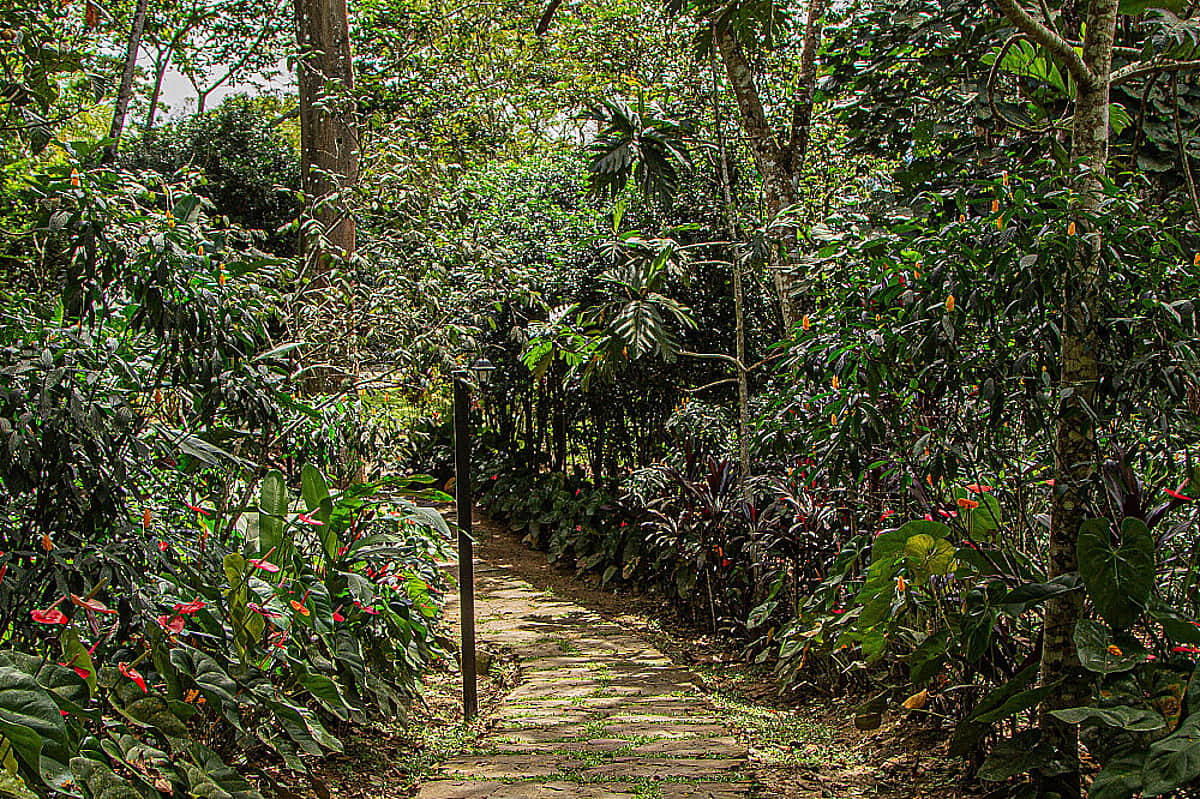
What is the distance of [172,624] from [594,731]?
206cm

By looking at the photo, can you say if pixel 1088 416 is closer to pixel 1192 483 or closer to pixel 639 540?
pixel 1192 483

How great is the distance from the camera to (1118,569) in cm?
222

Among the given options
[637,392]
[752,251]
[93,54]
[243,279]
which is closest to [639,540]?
[637,392]

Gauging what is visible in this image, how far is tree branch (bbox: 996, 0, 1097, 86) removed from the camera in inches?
94.1

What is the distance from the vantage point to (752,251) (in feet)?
15.1

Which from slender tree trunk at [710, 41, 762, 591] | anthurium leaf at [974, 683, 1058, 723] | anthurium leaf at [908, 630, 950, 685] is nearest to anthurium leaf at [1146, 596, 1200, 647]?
anthurium leaf at [974, 683, 1058, 723]

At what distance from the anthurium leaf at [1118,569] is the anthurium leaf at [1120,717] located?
0.24 metres

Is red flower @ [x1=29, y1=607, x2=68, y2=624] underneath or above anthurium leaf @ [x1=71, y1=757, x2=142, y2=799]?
above

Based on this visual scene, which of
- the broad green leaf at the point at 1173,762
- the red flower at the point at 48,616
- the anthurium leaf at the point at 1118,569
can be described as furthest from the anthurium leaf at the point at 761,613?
the red flower at the point at 48,616

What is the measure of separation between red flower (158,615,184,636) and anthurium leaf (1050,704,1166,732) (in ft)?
6.52

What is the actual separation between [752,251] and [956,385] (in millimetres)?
2096

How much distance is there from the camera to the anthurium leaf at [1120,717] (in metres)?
2.02

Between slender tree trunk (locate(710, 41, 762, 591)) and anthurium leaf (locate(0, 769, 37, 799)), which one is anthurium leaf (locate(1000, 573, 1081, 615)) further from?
slender tree trunk (locate(710, 41, 762, 591))

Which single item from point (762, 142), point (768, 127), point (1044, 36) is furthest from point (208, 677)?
point (768, 127)
